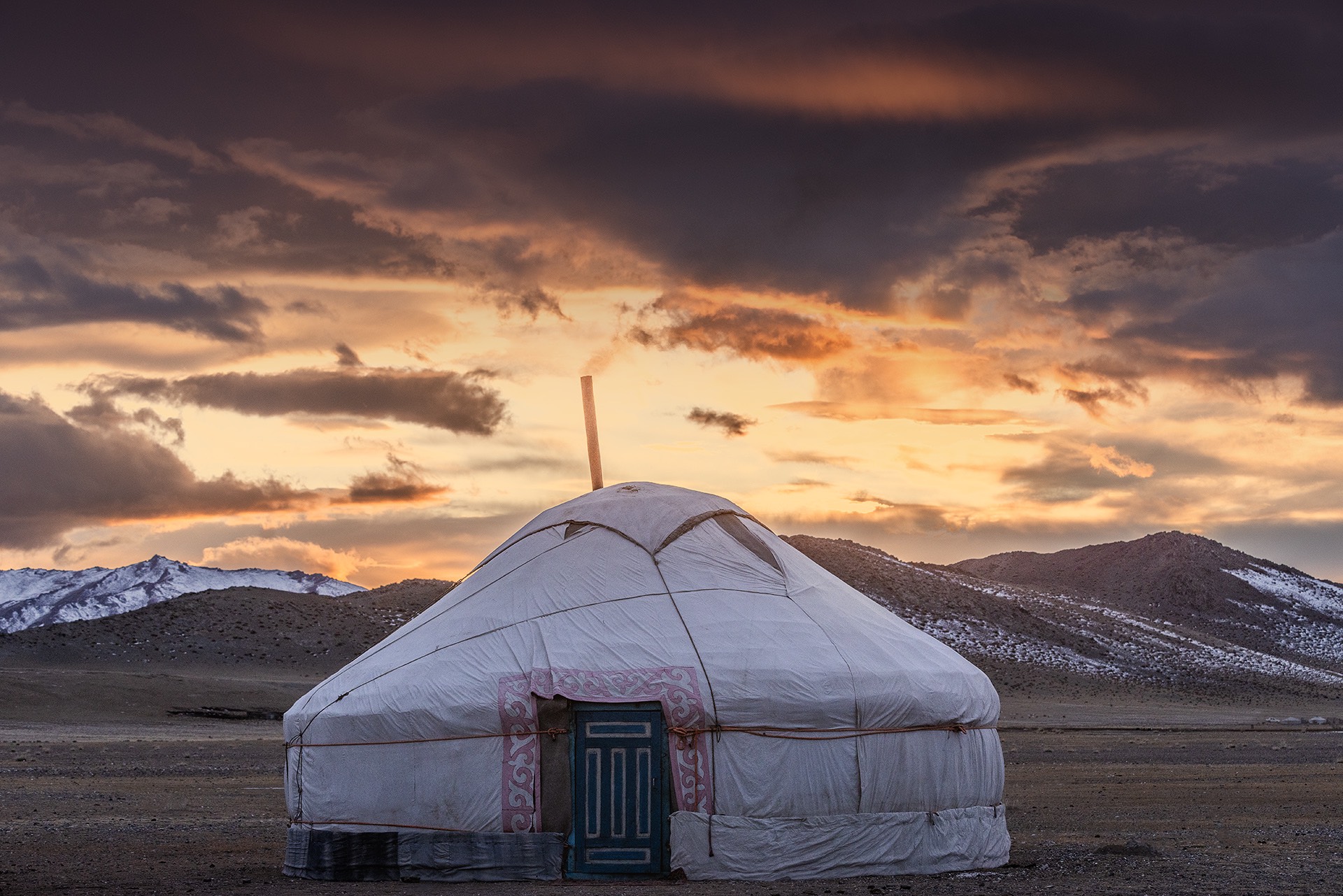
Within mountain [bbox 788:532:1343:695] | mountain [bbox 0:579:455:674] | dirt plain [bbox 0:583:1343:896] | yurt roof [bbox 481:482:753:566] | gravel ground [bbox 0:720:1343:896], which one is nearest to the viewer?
gravel ground [bbox 0:720:1343:896]

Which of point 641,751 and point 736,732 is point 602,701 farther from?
point 736,732

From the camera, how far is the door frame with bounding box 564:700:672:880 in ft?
34.5

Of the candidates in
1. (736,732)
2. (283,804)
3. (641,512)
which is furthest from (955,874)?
(283,804)

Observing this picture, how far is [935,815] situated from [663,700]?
96.4 inches

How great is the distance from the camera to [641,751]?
414 inches

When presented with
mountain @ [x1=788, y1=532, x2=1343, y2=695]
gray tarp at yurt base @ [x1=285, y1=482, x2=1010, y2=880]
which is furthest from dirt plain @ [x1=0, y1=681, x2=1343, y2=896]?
mountain @ [x1=788, y1=532, x2=1343, y2=695]

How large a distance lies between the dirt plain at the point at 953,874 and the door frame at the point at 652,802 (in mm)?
334

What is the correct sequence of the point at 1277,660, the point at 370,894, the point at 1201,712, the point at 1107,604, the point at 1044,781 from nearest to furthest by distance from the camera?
the point at 370,894
the point at 1044,781
the point at 1201,712
the point at 1277,660
the point at 1107,604

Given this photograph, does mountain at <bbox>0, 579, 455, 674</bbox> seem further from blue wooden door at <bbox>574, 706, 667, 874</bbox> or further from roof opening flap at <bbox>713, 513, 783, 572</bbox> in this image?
blue wooden door at <bbox>574, 706, 667, 874</bbox>

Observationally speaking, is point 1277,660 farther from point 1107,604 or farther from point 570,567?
point 570,567

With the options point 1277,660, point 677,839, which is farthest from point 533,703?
point 1277,660

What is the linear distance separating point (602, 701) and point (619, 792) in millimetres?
689

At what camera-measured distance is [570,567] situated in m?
12.0

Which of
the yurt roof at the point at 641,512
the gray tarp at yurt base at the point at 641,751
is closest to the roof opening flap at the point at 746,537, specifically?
the yurt roof at the point at 641,512
